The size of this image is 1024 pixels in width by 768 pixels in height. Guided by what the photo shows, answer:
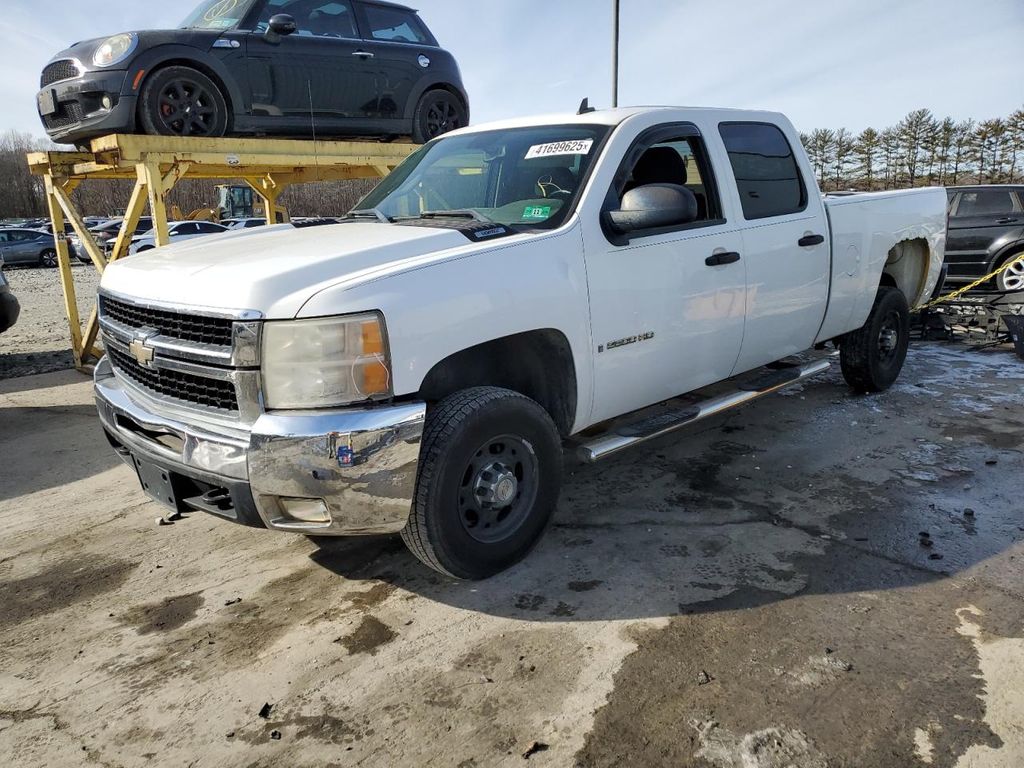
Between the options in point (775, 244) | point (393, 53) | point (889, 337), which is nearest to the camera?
point (775, 244)

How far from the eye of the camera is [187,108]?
6.97 metres

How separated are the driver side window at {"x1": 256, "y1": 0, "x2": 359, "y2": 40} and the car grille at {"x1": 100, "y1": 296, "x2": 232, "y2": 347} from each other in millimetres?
5107

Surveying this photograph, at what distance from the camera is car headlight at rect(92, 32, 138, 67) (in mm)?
6516

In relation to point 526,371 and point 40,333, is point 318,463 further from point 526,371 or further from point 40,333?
point 40,333

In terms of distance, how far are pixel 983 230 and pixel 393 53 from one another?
28.3 feet

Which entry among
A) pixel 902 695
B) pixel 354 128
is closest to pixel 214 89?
pixel 354 128

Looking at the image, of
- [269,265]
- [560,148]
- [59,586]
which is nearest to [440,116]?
[560,148]

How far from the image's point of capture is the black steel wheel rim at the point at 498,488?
10.4 feet

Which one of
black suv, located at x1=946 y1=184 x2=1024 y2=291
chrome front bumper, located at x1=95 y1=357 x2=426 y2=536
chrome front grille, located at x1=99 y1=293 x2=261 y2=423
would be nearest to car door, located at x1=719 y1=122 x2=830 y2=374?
chrome front bumper, located at x1=95 y1=357 x2=426 y2=536

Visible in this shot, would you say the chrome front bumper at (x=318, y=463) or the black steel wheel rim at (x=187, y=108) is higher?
the black steel wheel rim at (x=187, y=108)

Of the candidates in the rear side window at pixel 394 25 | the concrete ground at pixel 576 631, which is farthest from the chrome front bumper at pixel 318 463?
the rear side window at pixel 394 25

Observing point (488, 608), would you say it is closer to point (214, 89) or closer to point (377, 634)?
point (377, 634)

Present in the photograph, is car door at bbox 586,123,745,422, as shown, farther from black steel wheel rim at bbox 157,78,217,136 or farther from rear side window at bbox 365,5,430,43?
rear side window at bbox 365,5,430,43

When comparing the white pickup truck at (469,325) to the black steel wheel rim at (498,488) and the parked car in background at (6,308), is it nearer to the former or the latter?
the black steel wheel rim at (498,488)
